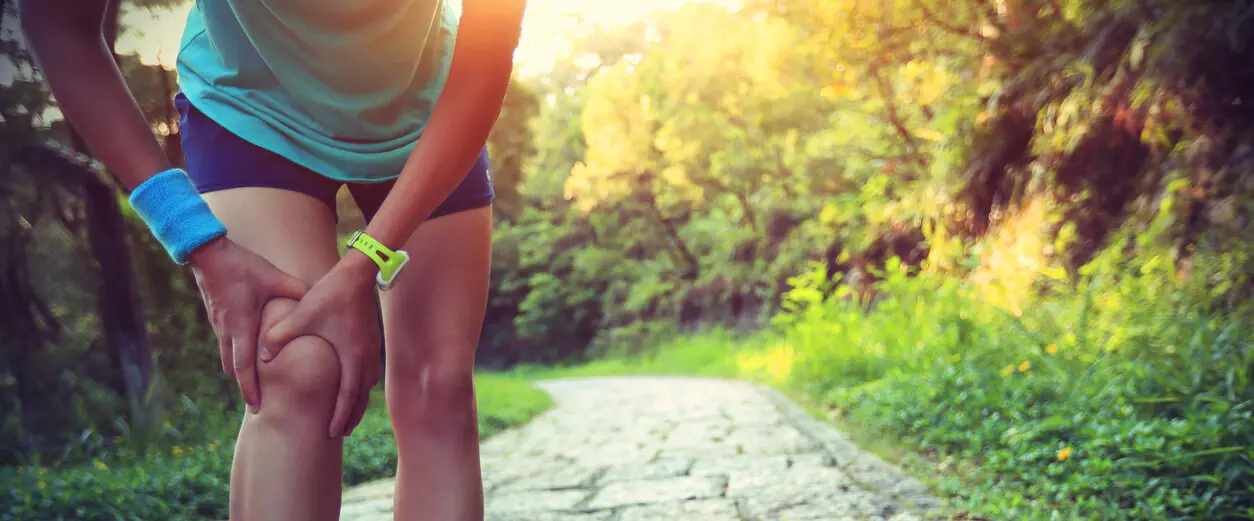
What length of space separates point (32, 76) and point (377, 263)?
152 inches

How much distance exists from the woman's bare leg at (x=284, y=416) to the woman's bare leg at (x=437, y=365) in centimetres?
19

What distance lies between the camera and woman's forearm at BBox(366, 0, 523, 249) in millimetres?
1096

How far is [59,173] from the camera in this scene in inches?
177

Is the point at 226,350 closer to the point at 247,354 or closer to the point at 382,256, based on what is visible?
the point at 247,354

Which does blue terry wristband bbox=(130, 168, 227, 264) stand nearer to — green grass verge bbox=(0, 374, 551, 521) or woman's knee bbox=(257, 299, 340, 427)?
woman's knee bbox=(257, 299, 340, 427)

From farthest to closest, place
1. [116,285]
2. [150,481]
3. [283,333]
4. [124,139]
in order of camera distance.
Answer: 1. [116,285]
2. [150,481]
3. [124,139]
4. [283,333]

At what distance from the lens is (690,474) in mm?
3633

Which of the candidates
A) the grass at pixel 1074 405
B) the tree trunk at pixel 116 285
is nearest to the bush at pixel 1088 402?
the grass at pixel 1074 405

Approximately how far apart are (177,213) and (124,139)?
143mm

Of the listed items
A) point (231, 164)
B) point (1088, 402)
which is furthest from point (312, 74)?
point (1088, 402)

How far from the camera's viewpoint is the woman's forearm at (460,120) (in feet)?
3.59

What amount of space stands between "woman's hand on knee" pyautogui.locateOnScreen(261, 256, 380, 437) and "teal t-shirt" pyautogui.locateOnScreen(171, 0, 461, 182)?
181 millimetres

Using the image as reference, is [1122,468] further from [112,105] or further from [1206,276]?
[112,105]

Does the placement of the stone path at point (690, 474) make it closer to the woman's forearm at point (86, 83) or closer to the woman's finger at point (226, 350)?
the woman's finger at point (226, 350)
